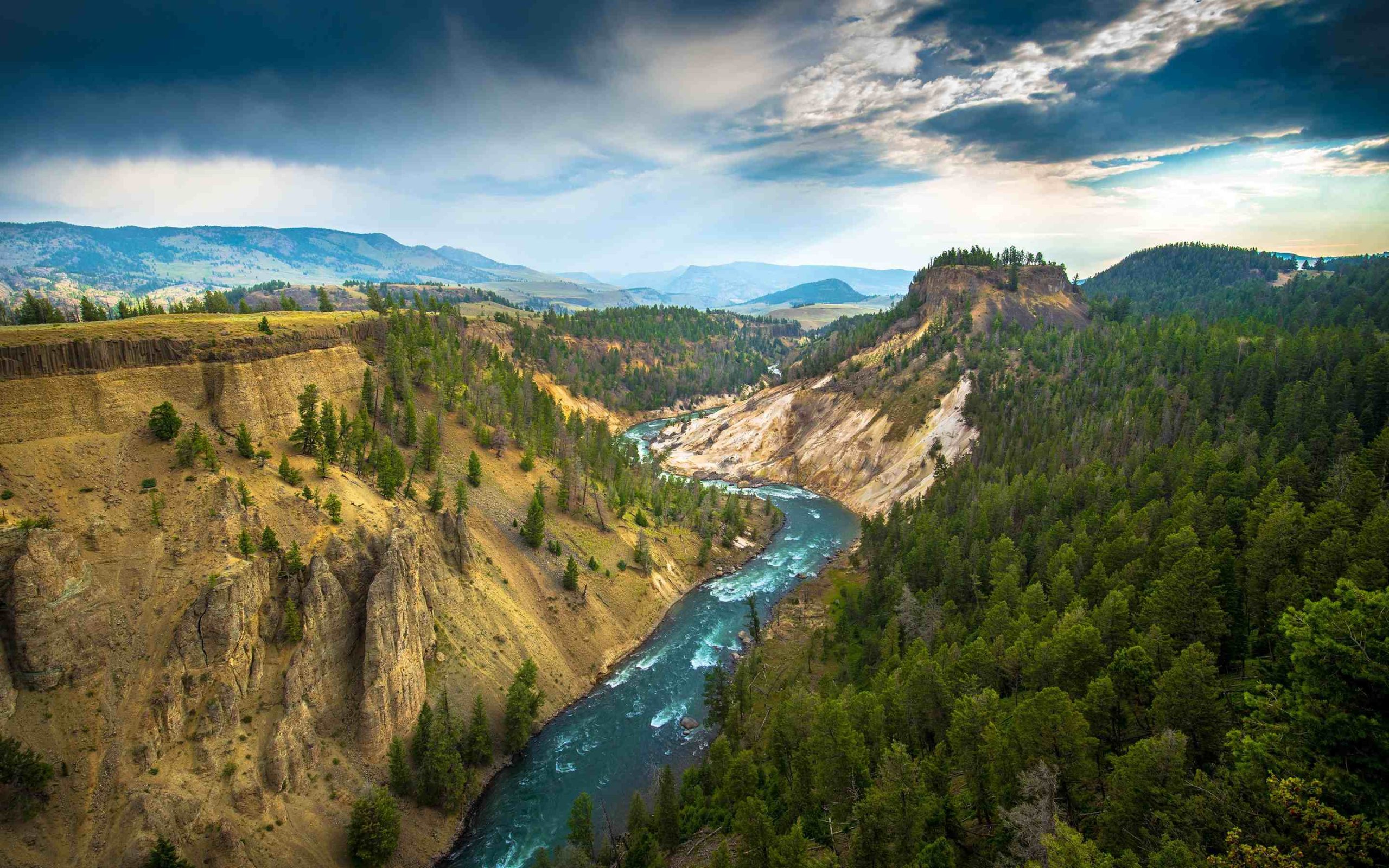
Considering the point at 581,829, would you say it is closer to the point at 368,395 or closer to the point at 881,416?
the point at 368,395

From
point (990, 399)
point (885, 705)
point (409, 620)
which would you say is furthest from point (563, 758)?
point (990, 399)

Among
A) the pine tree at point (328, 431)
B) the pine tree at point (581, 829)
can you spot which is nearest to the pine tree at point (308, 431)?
the pine tree at point (328, 431)

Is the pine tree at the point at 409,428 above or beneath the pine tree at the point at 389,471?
above

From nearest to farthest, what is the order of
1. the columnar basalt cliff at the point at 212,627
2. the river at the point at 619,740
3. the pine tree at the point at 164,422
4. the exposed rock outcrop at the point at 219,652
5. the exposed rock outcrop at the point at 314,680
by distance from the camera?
the columnar basalt cliff at the point at 212,627, the exposed rock outcrop at the point at 219,652, the exposed rock outcrop at the point at 314,680, the river at the point at 619,740, the pine tree at the point at 164,422

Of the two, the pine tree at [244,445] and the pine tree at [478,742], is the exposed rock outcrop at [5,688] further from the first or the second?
the pine tree at [478,742]

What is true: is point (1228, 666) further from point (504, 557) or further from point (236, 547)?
point (236, 547)

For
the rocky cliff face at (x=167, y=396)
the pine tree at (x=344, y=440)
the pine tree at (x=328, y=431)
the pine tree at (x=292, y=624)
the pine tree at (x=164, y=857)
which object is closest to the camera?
the pine tree at (x=164, y=857)

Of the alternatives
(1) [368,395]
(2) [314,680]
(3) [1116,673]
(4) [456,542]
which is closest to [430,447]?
(1) [368,395]
